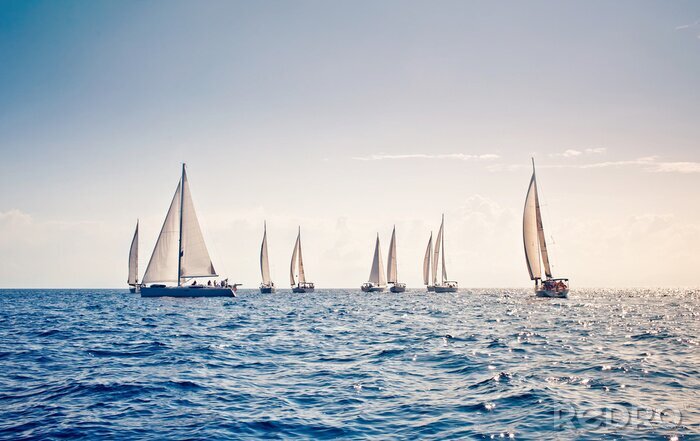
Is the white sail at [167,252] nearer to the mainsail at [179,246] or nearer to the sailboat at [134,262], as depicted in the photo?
the mainsail at [179,246]

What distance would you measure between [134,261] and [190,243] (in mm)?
45773

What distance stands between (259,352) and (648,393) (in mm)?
15135

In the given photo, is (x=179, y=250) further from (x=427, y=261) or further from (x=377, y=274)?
(x=427, y=261)

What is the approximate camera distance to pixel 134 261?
354 feet

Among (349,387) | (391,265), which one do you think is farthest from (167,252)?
(391,265)

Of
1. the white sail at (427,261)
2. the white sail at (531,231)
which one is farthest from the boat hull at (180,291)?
the white sail at (427,261)

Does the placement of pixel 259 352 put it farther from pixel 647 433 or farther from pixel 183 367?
pixel 647 433

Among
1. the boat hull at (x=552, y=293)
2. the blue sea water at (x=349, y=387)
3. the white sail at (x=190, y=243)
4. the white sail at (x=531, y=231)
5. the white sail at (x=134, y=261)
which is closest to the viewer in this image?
the blue sea water at (x=349, y=387)

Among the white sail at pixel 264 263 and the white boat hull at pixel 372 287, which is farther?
the white boat hull at pixel 372 287

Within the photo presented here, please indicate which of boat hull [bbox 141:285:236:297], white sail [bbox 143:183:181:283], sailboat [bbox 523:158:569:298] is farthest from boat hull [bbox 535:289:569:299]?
white sail [bbox 143:183:181:283]

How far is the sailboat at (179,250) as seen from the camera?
69062 mm

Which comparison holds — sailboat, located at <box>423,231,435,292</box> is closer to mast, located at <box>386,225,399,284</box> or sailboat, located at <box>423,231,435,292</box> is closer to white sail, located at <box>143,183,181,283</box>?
mast, located at <box>386,225,399,284</box>

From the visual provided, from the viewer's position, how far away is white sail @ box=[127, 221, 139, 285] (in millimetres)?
105812

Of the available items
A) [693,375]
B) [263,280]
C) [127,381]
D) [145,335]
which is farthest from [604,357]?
[263,280]
